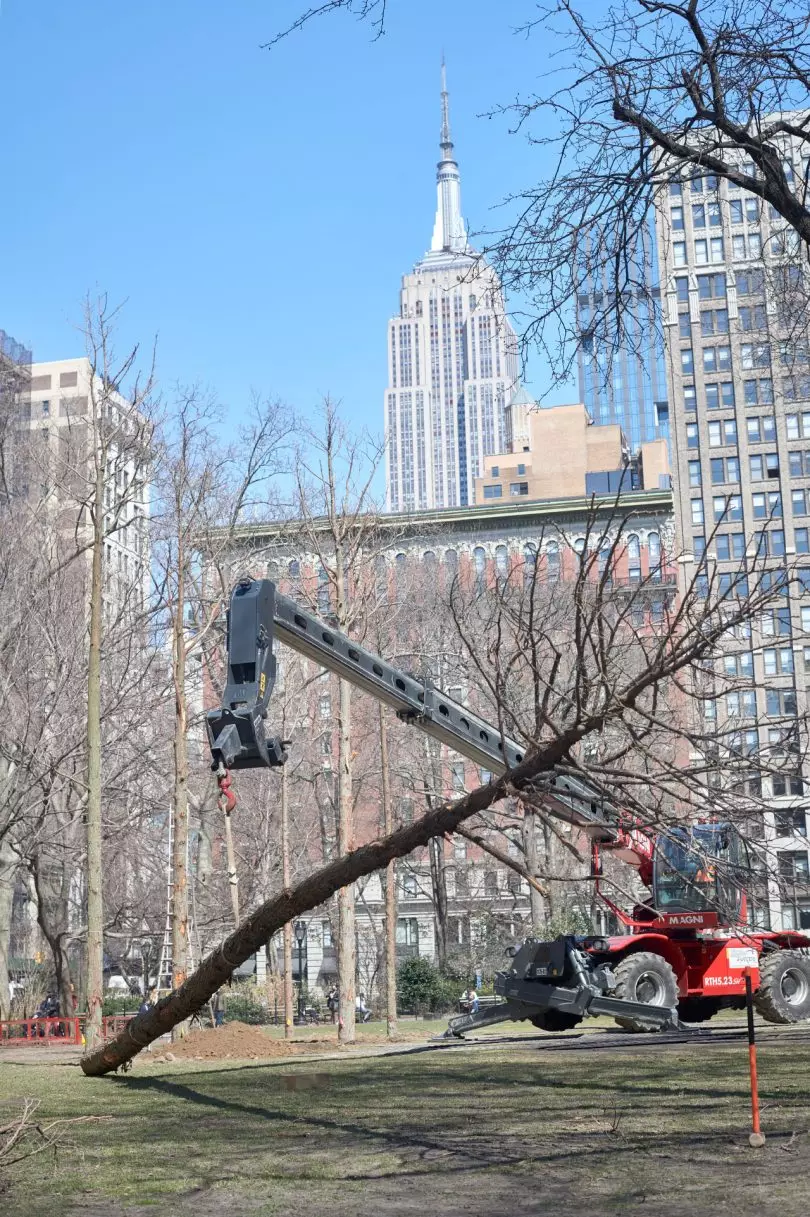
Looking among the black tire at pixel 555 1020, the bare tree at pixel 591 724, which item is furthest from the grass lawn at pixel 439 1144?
the black tire at pixel 555 1020

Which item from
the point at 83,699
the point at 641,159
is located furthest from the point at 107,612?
the point at 641,159

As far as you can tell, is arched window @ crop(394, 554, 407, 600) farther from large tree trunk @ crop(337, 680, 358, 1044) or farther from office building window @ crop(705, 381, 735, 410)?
office building window @ crop(705, 381, 735, 410)

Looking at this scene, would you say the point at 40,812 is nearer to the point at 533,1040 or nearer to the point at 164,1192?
the point at 533,1040

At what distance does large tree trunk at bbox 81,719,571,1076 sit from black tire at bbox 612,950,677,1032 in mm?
7760

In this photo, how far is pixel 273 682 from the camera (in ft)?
42.2

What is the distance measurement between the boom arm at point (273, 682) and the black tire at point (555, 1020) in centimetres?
514

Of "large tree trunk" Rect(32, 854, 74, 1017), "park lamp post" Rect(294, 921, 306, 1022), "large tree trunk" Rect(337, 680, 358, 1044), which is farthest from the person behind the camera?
"park lamp post" Rect(294, 921, 306, 1022)

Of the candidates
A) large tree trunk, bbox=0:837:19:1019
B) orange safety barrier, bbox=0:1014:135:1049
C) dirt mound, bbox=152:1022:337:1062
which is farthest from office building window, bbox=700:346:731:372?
dirt mound, bbox=152:1022:337:1062

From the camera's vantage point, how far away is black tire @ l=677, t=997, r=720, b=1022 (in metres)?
23.1

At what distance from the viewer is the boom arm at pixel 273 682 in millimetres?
11953

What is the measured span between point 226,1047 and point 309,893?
9666 millimetres

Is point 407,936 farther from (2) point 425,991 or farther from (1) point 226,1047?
(1) point 226,1047

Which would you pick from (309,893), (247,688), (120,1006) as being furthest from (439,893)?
(247,688)

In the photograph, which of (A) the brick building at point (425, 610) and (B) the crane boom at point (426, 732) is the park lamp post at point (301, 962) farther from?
(B) the crane boom at point (426, 732)
